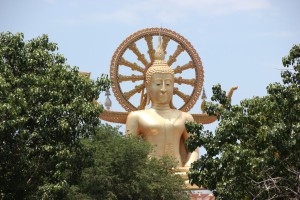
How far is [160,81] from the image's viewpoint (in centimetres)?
3669

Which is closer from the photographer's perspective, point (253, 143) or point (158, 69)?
point (253, 143)

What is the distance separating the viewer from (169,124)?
36906mm

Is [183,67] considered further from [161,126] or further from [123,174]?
[123,174]

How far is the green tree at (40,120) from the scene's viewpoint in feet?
78.9

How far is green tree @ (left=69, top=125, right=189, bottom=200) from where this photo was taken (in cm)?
2986

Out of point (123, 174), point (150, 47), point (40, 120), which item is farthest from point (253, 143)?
point (150, 47)

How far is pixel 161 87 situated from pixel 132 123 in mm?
1782

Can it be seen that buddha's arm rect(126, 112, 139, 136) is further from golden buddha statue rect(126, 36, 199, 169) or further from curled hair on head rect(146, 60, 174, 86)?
curled hair on head rect(146, 60, 174, 86)

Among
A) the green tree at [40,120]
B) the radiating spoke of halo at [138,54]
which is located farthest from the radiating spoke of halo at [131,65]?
the green tree at [40,120]

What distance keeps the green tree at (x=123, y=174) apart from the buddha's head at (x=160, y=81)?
488 centimetres

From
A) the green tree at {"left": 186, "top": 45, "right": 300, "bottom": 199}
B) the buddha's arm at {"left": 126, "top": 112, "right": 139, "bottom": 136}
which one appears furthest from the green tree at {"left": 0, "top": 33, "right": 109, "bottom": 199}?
the buddha's arm at {"left": 126, "top": 112, "right": 139, "bottom": 136}

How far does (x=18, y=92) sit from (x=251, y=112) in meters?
5.98

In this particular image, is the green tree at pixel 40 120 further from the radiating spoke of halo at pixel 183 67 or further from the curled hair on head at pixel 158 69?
the radiating spoke of halo at pixel 183 67

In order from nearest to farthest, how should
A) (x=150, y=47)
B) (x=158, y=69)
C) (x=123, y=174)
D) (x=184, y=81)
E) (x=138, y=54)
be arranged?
(x=123, y=174) → (x=158, y=69) → (x=138, y=54) → (x=150, y=47) → (x=184, y=81)
